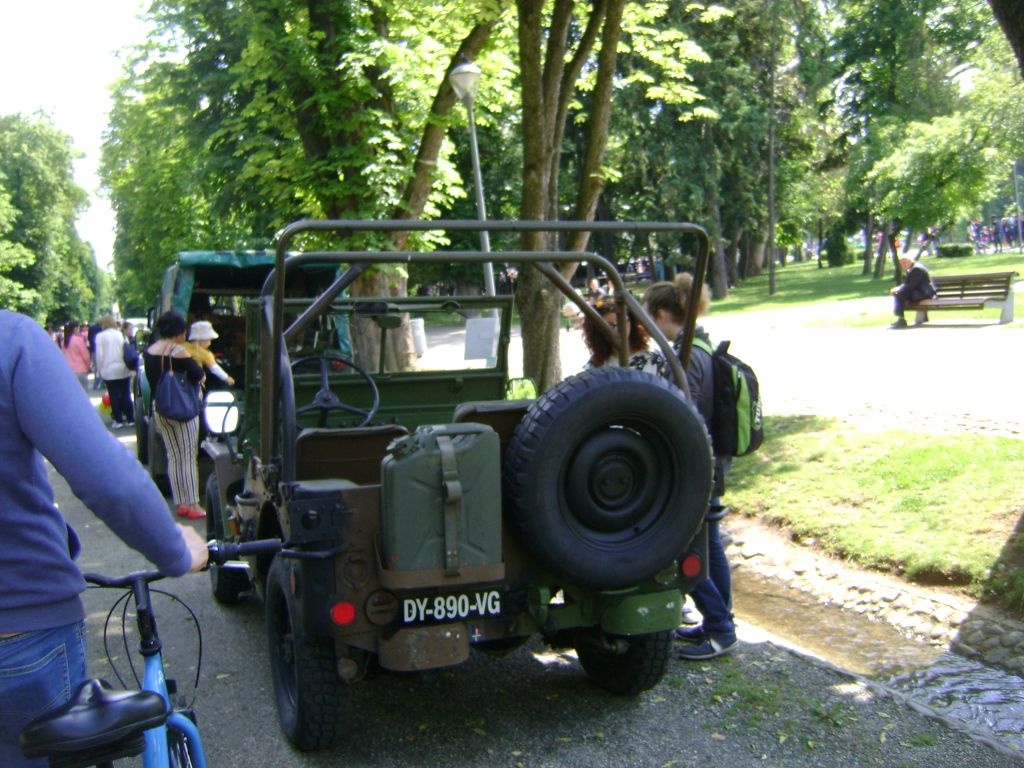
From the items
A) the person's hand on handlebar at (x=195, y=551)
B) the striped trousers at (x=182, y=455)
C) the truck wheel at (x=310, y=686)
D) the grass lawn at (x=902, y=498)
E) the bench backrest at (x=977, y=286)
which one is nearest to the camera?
the person's hand on handlebar at (x=195, y=551)

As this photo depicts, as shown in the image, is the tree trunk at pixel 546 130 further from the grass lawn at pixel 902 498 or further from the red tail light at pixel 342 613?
the red tail light at pixel 342 613

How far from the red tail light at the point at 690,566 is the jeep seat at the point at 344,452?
1428 mm

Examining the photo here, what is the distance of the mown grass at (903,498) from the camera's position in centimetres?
638

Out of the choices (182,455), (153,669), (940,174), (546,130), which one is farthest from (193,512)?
(940,174)

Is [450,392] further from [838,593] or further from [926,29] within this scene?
[926,29]

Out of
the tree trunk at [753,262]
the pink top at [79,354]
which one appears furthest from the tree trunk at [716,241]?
the pink top at [79,354]

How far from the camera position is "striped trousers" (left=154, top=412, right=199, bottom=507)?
9.16 m

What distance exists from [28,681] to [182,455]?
291 inches

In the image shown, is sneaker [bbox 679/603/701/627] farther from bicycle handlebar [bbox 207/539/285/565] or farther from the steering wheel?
bicycle handlebar [bbox 207/539/285/565]

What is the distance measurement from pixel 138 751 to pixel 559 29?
27.7 ft

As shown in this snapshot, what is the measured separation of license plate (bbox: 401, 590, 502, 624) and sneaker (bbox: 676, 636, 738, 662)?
64.7 inches

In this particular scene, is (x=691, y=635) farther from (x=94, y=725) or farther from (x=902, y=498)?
(x=94, y=725)

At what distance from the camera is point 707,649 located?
5.38 metres

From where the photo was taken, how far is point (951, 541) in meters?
6.61
